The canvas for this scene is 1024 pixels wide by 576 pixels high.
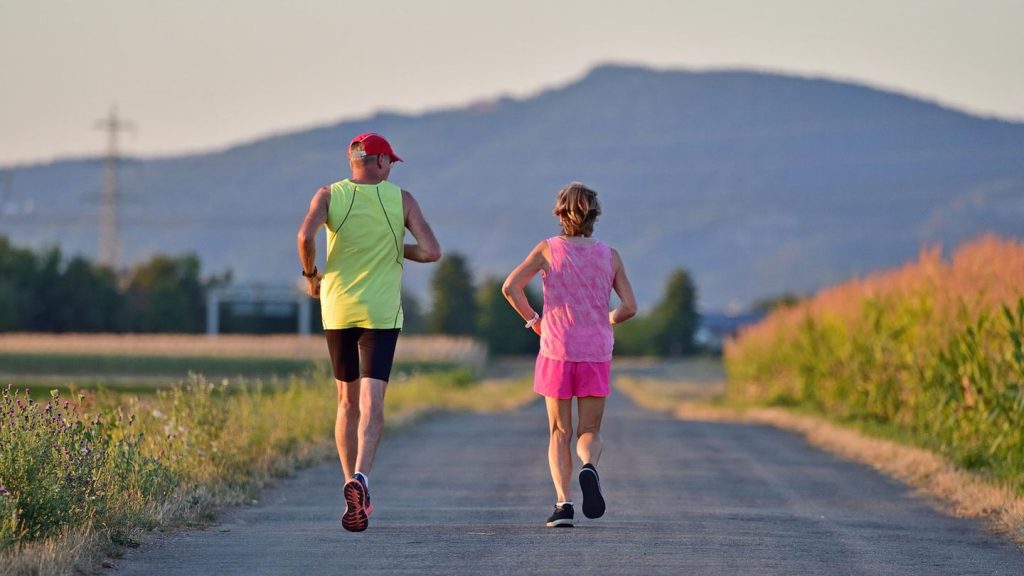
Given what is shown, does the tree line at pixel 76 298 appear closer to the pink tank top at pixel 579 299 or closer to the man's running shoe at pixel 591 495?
the pink tank top at pixel 579 299

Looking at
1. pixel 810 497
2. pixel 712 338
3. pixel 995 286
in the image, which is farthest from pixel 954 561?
pixel 712 338

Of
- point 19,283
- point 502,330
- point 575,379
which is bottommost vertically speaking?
point 575,379

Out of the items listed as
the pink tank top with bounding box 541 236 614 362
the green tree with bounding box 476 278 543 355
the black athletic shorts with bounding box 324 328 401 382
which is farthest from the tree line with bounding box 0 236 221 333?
the pink tank top with bounding box 541 236 614 362

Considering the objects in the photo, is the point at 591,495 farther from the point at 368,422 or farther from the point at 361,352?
the point at 361,352

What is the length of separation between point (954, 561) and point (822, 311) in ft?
69.5

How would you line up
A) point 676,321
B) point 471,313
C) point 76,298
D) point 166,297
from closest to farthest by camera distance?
point 76,298 → point 166,297 → point 471,313 → point 676,321

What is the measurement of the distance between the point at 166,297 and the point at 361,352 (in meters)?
81.2

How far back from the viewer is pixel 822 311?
100 feet

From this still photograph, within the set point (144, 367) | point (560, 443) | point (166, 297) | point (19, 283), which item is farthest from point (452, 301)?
point (560, 443)

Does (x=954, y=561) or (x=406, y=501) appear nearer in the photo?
(x=954, y=561)

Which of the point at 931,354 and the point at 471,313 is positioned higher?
the point at 471,313

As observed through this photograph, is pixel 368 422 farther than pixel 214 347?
No

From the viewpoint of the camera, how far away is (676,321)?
118m

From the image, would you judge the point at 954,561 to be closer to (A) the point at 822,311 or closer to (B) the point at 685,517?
(B) the point at 685,517
